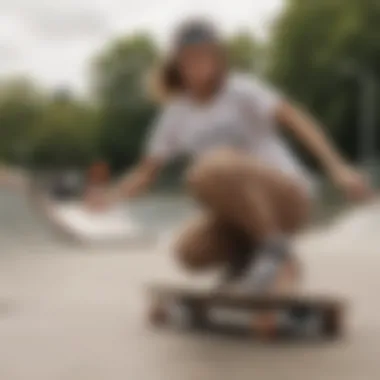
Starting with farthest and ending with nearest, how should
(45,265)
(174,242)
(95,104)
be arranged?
1. (45,265)
2. (174,242)
3. (95,104)

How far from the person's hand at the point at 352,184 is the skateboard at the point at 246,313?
0.44ft

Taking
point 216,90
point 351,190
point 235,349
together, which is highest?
point 216,90

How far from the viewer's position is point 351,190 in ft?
3.03

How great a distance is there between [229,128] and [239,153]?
1.1 inches

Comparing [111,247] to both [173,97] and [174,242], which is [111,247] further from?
[173,97]

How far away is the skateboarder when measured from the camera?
94cm

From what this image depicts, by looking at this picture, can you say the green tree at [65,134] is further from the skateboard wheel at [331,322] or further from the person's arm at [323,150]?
the skateboard wheel at [331,322]

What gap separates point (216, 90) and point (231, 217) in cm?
13

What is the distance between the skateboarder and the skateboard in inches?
0.8

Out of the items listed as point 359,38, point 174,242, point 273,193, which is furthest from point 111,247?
point 359,38

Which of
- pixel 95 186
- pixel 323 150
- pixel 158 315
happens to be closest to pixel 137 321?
pixel 158 315

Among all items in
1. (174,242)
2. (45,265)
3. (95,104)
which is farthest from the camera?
(45,265)

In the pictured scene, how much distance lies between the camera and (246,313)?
1.03 m

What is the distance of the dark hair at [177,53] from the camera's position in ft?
3.02
